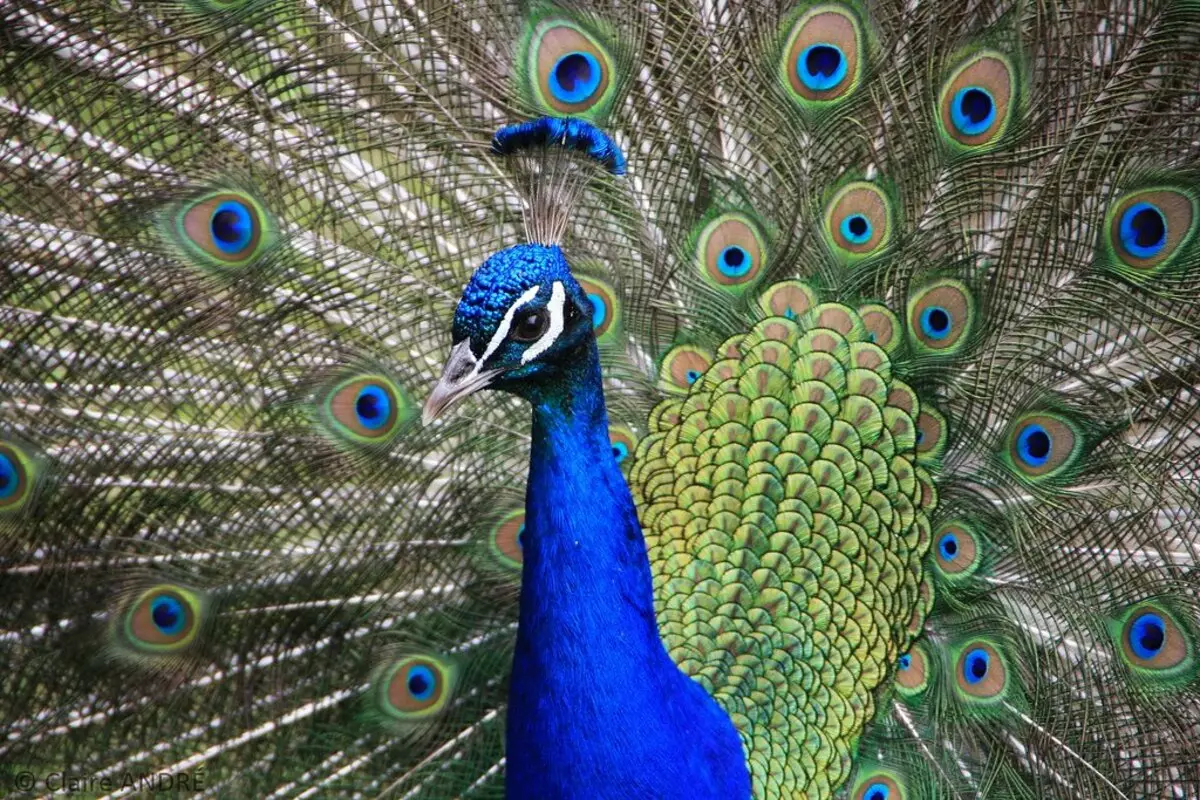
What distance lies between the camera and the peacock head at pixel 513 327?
1.20 metres

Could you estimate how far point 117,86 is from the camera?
176 centimetres

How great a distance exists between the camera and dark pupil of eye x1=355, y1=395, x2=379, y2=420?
1.92 metres

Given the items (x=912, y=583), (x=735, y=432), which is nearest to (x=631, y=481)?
(x=735, y=432)

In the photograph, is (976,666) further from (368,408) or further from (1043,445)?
(368,408)

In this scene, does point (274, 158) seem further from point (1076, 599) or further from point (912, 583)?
point (1076, 599)

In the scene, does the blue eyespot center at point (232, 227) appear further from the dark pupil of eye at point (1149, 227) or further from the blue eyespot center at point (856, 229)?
the dark pupil of eye at point (1149, 227)

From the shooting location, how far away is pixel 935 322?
189cm

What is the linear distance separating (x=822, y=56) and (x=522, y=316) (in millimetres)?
903

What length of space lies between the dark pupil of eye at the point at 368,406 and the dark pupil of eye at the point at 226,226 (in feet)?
1.08

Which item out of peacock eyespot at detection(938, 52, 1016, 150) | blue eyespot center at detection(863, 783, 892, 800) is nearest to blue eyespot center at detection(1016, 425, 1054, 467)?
peacock eyespot at detection(938, 52, 1016, 150)

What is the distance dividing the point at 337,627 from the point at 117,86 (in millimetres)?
948

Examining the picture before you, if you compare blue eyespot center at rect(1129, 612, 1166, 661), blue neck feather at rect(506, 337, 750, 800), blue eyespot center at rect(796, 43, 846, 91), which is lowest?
blue neck feather at rect(506, 337, 750, 800)

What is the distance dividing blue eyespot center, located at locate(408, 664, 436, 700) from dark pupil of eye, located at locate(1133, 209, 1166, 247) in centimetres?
136

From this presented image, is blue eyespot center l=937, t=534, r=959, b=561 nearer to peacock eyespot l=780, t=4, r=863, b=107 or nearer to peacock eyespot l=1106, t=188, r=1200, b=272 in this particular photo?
peacock eyespot l=1106, t=188, r=1200, b=272
